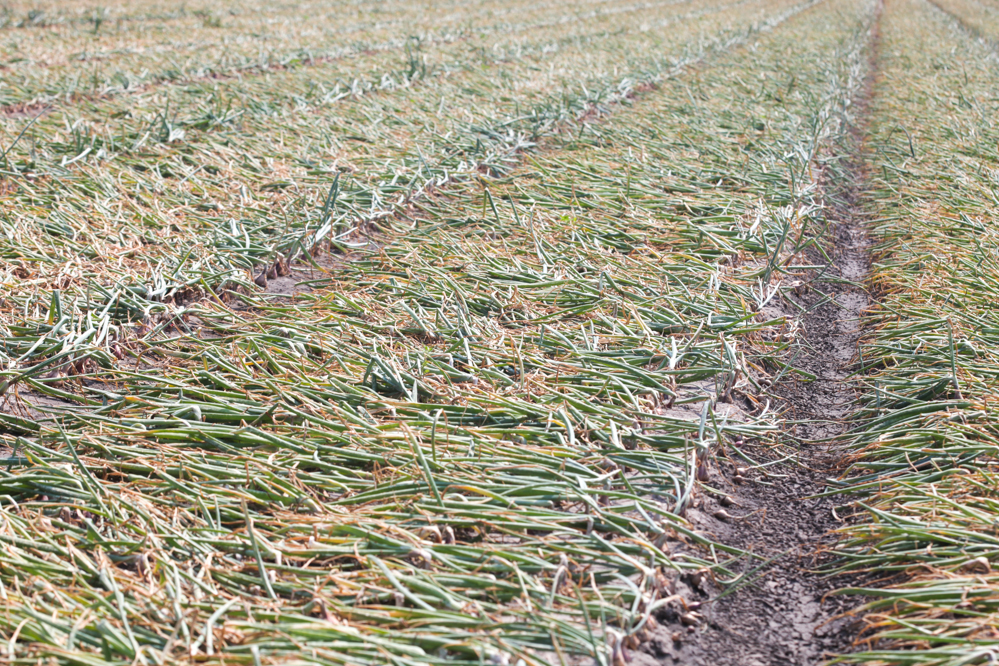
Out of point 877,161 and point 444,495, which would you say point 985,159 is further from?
point 444,495

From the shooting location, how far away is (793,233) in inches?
157

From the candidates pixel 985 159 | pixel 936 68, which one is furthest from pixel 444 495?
pixel 936 68

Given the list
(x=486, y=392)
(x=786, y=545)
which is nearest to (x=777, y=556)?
(x=786, y=545)

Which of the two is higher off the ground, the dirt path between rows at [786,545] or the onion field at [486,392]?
the onion field at [486,392]

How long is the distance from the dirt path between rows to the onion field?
0.4 inches

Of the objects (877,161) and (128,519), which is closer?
(128,519)

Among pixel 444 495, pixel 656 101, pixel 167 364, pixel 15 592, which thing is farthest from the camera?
pixel 656 101

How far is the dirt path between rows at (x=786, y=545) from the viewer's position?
5.66ft

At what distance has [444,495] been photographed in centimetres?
194

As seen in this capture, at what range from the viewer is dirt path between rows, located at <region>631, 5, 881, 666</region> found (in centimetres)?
172

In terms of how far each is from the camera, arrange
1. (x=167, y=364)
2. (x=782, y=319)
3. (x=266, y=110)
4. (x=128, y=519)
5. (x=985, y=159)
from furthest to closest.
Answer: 1. (x=266, y=110)
2. (x=985, y=159)
3. (x=782, y=319)
4. (x=167, y=364)
5. (x=128, y=519)

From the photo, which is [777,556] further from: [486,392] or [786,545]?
[486,392]

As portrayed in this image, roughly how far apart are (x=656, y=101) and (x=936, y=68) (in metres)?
4.85

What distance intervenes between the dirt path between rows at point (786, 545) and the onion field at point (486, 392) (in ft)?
0.03
